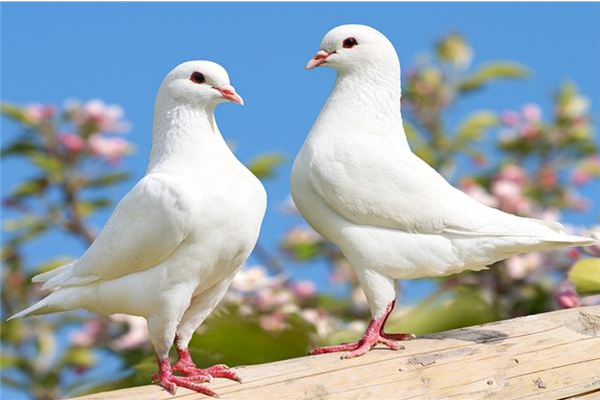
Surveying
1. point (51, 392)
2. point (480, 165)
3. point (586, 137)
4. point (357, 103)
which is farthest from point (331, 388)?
point (586, 137)

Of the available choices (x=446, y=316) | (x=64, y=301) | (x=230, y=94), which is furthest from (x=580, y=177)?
(x=64, y=301)

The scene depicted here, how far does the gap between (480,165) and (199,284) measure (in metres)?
3.18

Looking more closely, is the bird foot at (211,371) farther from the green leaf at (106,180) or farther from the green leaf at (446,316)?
the green leaf at (106,180)

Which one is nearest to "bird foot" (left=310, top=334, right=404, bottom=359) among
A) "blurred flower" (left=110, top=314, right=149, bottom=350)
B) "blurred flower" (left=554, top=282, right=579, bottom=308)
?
"blurred flower" (left=554, top=282, right=579, bottom=308)

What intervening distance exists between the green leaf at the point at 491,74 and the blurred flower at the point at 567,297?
2167 millimetres

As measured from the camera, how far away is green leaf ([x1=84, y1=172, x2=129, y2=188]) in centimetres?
494

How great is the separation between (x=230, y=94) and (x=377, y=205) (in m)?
0.55

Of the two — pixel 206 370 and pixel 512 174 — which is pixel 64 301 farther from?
pixel 512 174

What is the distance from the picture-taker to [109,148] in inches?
195

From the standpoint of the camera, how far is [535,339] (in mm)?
2939

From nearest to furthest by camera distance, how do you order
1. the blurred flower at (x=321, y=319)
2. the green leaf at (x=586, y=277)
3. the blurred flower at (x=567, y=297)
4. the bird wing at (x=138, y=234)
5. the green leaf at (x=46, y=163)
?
the bird wing at (x=138, y=234), the green leaf at (x=586, y=277), the blurred flower at (x=567, y=297), the blurred flower at (x=321, y=319), the green leaf at (x=46, y=163)

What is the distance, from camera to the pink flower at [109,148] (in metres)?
4.93

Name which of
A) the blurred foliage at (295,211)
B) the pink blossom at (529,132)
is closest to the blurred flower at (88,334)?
the blurred foliage at (295,211)

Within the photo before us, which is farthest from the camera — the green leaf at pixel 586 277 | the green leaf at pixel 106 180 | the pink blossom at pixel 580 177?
the pink blossom at pixel 580 177
